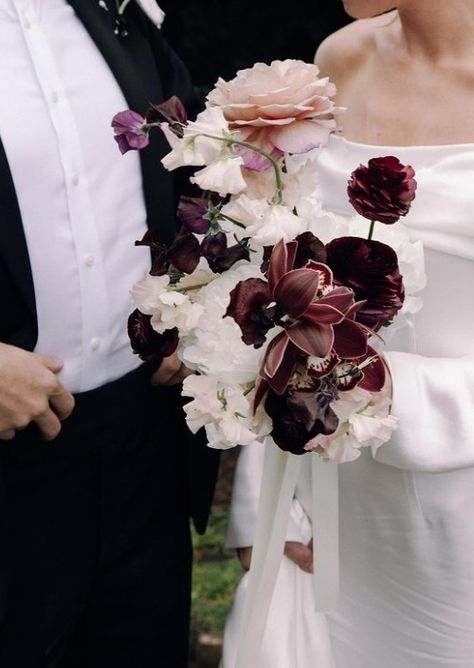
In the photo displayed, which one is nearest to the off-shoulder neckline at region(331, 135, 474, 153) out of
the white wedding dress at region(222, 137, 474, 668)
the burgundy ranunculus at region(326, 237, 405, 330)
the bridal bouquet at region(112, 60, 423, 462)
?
the white wedding dress at region(222, 137, 474, 668)

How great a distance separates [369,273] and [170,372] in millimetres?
994

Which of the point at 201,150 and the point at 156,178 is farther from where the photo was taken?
the point at 156,178

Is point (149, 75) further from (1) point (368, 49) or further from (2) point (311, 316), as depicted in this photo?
(2) point (311, 316)

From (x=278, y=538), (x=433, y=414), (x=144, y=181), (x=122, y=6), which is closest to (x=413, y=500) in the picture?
(x=433, y=414)

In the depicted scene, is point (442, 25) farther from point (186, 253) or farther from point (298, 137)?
point (186, 253)

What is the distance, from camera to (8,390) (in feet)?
6.78

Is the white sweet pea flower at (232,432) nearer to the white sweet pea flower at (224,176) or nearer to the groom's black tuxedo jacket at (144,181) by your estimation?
the white sweet pea flower at (224,176)

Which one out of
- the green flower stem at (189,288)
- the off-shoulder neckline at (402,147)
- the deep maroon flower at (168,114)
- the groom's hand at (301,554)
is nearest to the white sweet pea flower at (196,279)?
the green flower stem at (189,288)

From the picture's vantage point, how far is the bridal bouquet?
1.43 metres

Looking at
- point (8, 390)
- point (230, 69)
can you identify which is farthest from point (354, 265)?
point (230, 69)

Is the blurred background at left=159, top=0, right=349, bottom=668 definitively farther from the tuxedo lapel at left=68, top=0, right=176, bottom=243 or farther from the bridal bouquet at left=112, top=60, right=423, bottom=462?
the bridal bouquet at left=112, top=60, right=423, bottom=462

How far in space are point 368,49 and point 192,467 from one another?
3.87 feet

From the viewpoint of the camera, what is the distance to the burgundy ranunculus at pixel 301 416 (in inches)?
56.4

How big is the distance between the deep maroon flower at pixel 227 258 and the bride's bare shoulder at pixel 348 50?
88 cm
